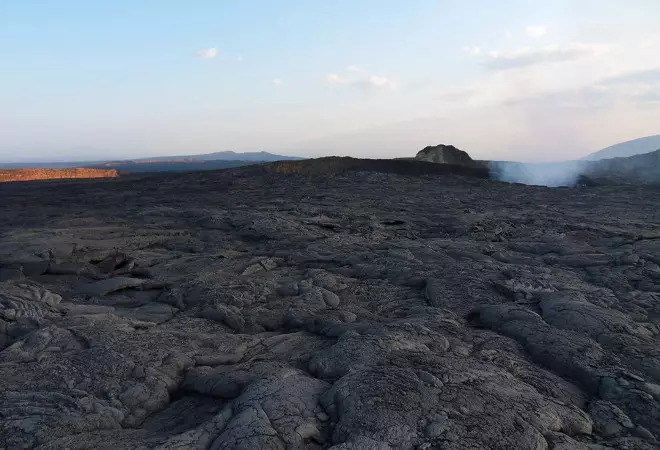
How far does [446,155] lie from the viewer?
97.8 feet

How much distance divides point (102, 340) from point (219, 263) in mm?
2993

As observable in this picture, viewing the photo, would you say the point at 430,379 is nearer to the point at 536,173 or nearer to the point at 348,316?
the point at 348,316


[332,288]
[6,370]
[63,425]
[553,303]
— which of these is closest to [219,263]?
[332,288]

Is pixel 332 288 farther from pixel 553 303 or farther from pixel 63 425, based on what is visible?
pixel 63 425

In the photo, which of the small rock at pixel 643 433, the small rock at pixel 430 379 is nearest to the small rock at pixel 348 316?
the small rock at pixel 430 379

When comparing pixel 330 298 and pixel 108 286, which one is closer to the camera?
pixel 330 298

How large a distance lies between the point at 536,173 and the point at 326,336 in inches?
1206

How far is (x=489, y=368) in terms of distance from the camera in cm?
353

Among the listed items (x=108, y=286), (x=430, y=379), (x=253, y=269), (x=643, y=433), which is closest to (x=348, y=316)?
(x=430, y=379)

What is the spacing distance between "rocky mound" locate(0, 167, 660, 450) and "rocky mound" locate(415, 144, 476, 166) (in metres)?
20.0

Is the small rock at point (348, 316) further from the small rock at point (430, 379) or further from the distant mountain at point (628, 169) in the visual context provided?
the distant mountain at point (628, 169)

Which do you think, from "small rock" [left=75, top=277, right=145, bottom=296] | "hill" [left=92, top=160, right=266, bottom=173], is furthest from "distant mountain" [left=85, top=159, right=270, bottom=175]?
"small rock" [left=75, top=277, right=145, bottom=296]

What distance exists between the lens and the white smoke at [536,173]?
27656 millimetres

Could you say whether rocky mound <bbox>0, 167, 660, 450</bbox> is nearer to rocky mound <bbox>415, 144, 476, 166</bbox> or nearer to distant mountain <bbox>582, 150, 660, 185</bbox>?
rocky mound <bbox>415, 144, 476, 166</bbox>
